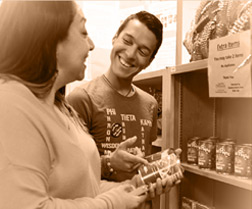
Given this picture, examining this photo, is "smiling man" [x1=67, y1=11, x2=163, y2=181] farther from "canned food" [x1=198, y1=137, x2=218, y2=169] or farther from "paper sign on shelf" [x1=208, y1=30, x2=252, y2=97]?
"paper sign on shelf" [x1=208, y1=30, x2=252, y2=97]

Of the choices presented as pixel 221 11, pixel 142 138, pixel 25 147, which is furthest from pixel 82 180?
pixel 221 11

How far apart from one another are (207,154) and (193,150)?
115 mm

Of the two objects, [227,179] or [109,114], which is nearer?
[227,179]

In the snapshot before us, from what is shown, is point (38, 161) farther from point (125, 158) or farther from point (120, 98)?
point (120, 98)

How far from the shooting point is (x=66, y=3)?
798 millimetres

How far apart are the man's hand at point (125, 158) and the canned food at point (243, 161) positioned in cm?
39

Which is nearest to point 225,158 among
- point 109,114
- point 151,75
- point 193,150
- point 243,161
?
point 243,161

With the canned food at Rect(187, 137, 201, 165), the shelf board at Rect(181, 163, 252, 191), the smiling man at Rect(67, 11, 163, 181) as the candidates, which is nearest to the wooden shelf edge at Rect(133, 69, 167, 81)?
the smiling man at Rect(67, 11, 163, 181)

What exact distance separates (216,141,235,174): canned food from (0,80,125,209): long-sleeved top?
521 millimetres

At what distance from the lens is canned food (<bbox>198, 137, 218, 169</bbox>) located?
4.14ft

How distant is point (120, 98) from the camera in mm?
1538

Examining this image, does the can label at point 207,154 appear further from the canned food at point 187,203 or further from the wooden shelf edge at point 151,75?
the wooden shelf edge at point 151,75

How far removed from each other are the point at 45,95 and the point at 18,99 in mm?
114

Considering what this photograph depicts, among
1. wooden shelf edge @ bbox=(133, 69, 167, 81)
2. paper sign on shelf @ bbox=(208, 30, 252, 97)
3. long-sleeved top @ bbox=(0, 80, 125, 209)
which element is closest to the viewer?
long-sleeved top @ bbox=(0, 80, 125, 209)
